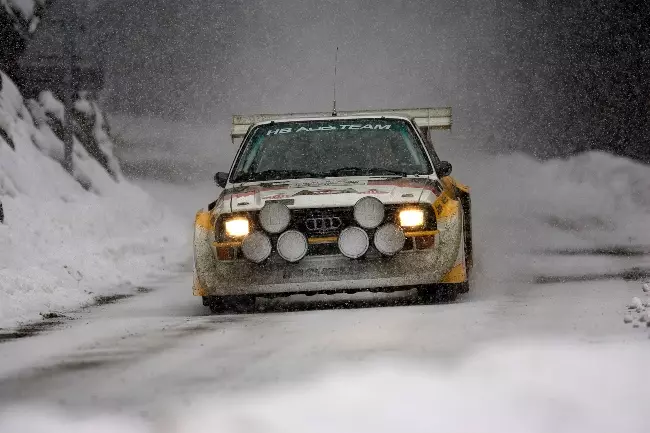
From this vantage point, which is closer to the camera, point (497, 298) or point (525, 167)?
point (497, 298)

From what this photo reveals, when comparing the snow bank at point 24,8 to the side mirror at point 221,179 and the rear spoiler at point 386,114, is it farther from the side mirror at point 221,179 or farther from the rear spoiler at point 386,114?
the side mirror at point 221,179

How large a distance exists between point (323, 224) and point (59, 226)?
30.7 feet

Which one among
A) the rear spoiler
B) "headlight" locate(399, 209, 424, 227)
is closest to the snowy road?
"headlight" locate(399, 209, 424, 227)

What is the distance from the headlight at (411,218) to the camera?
8742 mm

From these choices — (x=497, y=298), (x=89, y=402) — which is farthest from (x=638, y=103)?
(x=89, y=402)

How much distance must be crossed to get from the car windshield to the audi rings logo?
124 centimetres

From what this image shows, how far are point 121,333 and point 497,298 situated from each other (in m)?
2.89

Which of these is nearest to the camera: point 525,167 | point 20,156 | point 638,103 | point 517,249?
point 517,249

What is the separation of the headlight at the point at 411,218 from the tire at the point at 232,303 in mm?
1286

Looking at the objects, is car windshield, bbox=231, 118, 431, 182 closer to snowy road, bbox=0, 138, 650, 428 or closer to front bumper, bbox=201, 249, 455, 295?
snowy road, bbox=0, 138, 650, 428

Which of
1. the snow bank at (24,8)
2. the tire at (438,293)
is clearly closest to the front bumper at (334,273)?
the tire at (438,293)

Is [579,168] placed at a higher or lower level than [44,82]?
lower

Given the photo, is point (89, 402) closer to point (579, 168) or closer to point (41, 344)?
point (41, 344)

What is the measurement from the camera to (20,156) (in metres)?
25.7
